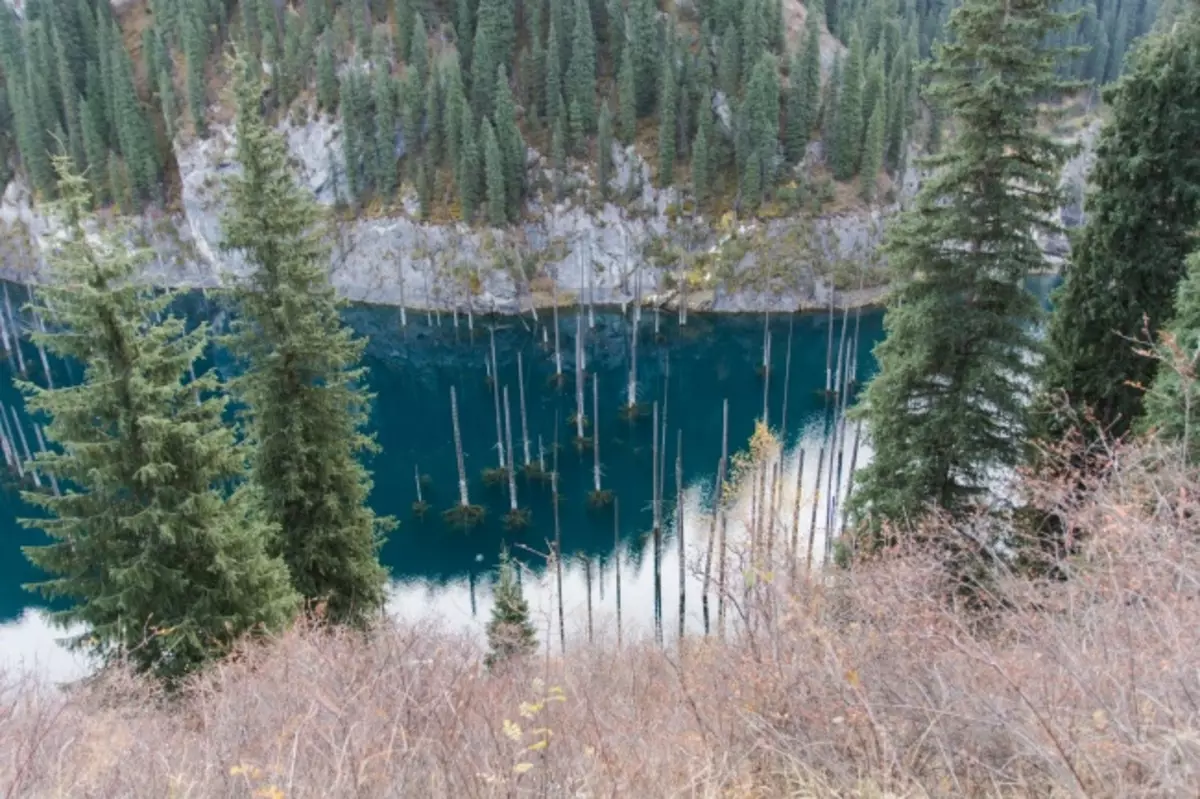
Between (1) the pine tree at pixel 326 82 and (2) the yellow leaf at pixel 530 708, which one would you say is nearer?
(2) the yellow leaf at pixel 530 708

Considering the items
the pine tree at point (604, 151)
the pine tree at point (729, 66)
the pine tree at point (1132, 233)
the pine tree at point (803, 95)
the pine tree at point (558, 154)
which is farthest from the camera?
the pine tree at point (729, 66)

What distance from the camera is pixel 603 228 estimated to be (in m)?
74.8

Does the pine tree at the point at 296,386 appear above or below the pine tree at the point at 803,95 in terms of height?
below

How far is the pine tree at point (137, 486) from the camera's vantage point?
14.3 metres

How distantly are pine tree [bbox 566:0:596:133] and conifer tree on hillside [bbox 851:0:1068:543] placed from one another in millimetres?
64760

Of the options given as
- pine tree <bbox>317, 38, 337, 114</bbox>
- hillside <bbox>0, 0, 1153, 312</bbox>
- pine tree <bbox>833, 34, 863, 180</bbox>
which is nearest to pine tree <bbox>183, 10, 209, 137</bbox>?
hillside <bbox>0, 0, 1153, 312</bbox>

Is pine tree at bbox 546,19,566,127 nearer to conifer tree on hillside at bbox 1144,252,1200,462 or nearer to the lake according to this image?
the lake

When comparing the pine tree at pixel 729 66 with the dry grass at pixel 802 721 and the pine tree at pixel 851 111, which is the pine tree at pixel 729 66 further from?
the dry grass at pixel 802 721

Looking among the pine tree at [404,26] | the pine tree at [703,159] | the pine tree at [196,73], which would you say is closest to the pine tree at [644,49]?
the pine tree at [703,159]

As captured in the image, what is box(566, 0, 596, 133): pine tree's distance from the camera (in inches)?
2987

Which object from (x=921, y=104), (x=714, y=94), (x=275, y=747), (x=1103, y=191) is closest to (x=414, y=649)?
(x=275, y=747)

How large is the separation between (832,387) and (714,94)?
36337mm

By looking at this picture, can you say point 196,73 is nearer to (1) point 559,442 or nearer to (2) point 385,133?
(2) point 385,133

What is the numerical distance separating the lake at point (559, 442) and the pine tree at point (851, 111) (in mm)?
15366
